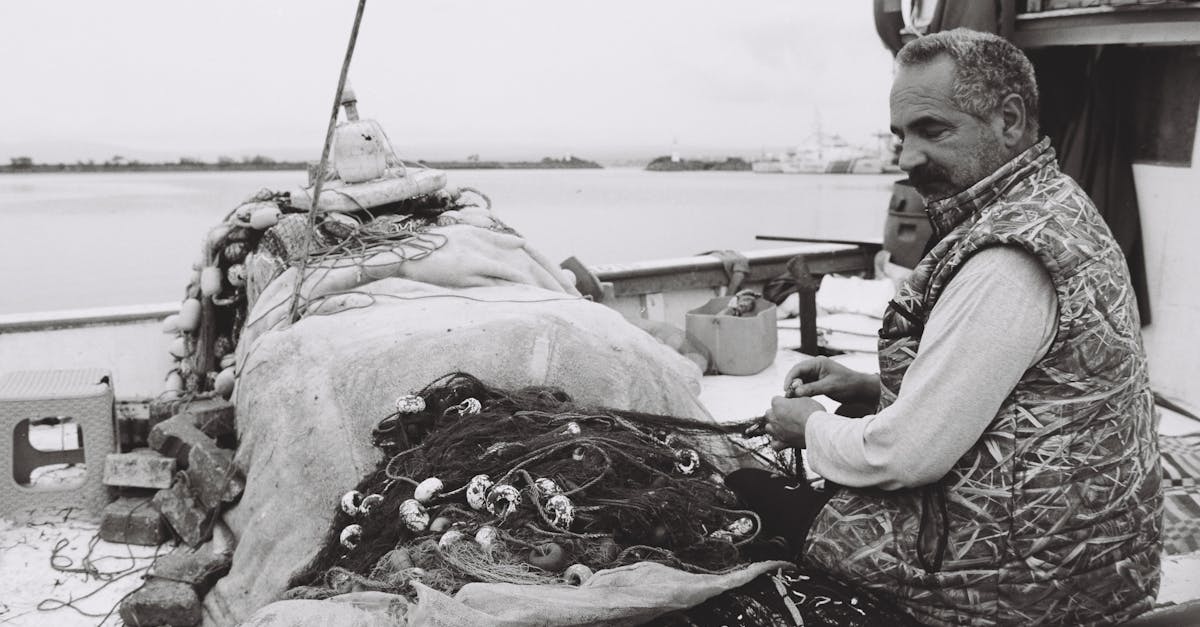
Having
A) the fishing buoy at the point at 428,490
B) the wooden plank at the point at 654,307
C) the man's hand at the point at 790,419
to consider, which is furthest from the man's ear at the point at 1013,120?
the wooden plank at the point at 654,307

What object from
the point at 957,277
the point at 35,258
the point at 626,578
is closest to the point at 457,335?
the point at 626,578

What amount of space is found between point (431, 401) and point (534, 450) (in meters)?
0.60

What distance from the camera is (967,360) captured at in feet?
4.82

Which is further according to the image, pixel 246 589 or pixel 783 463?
pixel 246 589

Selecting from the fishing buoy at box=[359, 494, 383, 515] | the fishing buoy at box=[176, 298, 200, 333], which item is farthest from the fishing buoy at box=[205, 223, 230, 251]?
the fishing buoy at box=[359, 494, 383, 515]

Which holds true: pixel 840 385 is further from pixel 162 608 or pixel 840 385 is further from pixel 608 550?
pixel 162 608

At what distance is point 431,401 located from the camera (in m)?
2.72

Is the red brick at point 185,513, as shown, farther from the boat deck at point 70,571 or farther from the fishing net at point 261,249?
the fishing net at point 261,249

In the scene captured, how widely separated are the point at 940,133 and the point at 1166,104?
424 centimetres

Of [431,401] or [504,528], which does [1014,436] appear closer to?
[504,528]

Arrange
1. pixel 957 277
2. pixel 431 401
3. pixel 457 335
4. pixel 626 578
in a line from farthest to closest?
pixel 457 335
pixel 431 401
pixel 626 578
pixel 957 277

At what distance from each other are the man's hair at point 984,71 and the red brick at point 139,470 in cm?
314

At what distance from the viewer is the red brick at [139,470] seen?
3.54 metres

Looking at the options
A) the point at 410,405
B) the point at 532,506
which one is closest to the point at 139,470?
the point at 410,405
